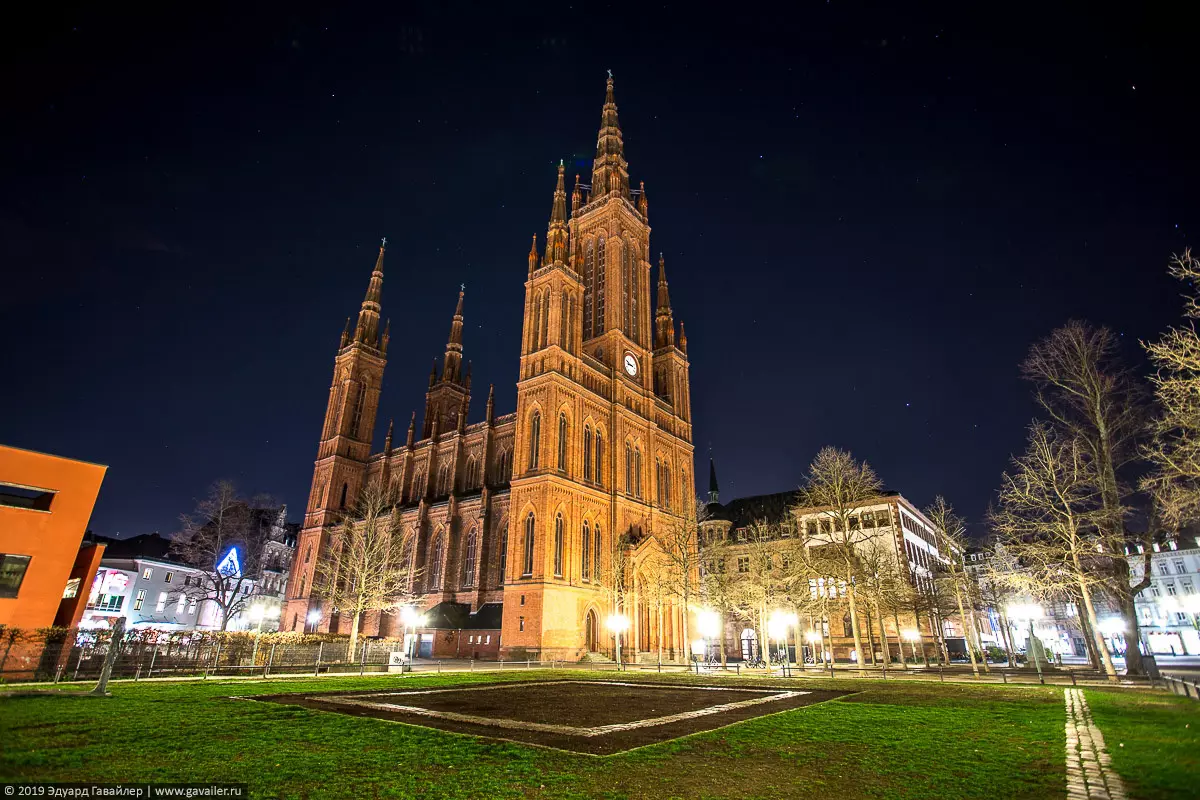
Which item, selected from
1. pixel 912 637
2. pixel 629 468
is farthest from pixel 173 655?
pixel 912 637

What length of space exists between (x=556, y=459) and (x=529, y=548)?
26.4ft

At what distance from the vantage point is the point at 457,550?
5850 centimetres

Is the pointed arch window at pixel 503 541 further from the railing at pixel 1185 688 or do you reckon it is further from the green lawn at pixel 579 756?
the railing at pixel 1185 688

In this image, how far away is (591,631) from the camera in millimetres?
50281

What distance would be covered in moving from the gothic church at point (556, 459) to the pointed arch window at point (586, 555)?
15 cm

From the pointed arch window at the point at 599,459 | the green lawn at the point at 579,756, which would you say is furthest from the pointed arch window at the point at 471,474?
the green lawn at the point at 579,756

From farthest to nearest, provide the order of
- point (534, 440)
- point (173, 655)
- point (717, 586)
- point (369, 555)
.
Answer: point (534, 440), point (369, 555), point (717, 586), point (173, 655)

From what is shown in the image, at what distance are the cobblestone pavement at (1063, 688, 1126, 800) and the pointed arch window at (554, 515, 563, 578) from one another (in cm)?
3889

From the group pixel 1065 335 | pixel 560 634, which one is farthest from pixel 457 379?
pixel 1065 335

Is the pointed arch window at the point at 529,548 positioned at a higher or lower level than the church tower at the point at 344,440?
lower

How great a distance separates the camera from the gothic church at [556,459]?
4981 centimetres

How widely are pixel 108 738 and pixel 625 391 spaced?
54.0 meters

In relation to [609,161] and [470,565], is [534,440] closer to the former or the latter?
[470,565]

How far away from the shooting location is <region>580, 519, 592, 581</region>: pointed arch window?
51.4 m
